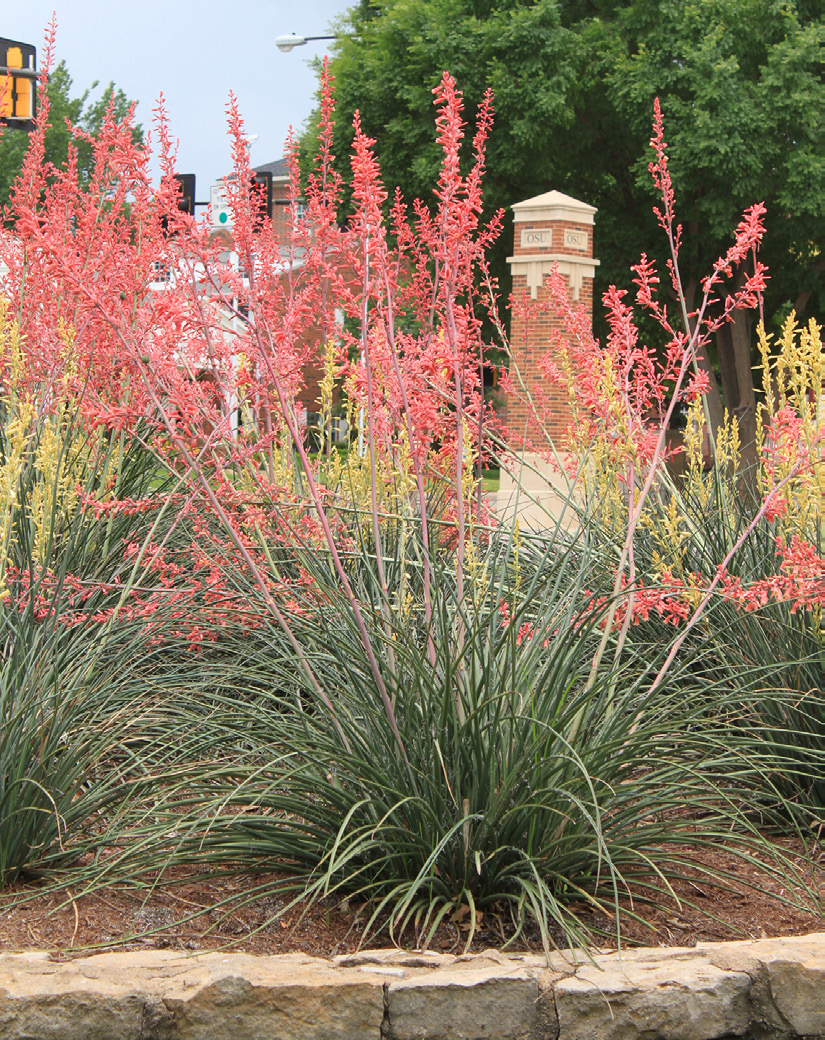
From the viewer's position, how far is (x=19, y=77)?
9016 mm

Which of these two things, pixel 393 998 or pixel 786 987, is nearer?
pixel 393 998

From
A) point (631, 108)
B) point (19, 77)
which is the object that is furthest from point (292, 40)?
point (19, 77)

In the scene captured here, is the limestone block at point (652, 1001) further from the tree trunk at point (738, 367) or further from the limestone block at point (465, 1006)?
the tree trunk at point (738, 367)

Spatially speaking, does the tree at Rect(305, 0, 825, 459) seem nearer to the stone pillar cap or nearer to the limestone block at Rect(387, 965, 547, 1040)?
the stone pillar cap

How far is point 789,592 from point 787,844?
2.79 feet

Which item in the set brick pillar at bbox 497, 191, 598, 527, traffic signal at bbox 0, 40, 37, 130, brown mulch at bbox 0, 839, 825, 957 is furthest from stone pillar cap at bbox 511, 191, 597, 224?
brown mulch at bbox 0, 839, 825, 957

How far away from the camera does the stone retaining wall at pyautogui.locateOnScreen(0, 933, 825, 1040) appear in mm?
2814

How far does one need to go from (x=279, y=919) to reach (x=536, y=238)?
16900 mm

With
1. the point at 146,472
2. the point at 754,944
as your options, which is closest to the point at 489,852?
the point at 754,944

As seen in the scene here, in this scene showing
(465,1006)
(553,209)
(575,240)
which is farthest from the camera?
(575,240)

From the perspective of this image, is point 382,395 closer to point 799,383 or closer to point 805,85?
point 799,383

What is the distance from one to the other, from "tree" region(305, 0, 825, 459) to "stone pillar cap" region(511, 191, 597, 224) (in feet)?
9.51

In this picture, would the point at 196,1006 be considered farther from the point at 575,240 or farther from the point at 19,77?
the point at 575,240

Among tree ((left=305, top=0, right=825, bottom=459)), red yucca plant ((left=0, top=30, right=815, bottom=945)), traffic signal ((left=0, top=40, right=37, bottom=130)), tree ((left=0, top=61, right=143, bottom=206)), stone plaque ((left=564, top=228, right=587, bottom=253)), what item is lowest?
red yucca plant ((left=0, top=30, right=815, bottom=945))
